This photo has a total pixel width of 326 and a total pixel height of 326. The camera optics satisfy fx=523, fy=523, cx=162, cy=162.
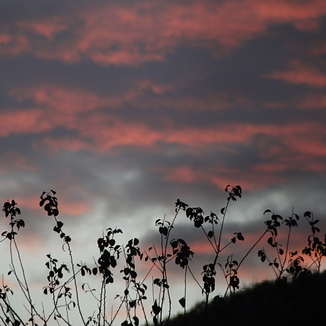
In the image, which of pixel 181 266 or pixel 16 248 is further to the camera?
pixel 16 248

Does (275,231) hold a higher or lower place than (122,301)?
higher

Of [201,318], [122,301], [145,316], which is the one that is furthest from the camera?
[201,318]

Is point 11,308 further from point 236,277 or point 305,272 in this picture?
point 305,272

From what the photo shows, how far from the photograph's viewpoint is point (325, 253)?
9.38 metres

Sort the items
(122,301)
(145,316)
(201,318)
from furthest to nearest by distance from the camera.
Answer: (201,318) < (122,301) < (145,316)

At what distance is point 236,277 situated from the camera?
29.7ft

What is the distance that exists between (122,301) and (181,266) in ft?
4.89

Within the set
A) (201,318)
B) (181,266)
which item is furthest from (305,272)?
(201,318)

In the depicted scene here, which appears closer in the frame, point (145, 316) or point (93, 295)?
point (145, 316)

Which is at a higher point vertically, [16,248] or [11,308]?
[16,248]

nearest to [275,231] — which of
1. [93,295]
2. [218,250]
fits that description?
[218,250]

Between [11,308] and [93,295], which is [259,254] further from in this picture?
[11,308]

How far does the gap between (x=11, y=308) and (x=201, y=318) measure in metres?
10.4

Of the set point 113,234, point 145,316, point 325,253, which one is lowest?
point 145,316
